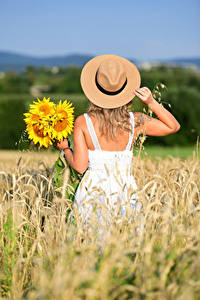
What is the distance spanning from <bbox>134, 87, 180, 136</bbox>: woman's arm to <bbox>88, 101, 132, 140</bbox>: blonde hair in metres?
0.09

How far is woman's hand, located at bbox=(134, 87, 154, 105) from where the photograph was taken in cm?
268

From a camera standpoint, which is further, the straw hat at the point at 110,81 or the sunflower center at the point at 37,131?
the sunflower center at the point at 37,131

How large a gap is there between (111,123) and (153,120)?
0.30 m

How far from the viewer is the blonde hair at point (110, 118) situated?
2717 millimetres

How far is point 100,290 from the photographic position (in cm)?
168

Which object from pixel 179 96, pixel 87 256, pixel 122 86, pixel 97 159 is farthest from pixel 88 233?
Result: pixel 179 96

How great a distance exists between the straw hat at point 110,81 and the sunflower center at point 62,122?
234mm

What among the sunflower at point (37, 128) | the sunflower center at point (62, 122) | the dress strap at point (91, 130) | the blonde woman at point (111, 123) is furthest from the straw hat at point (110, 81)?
the sunflower at point (37, 128)

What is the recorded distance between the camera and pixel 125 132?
110 inches

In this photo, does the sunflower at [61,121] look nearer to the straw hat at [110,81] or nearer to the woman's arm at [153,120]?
the straw hat at [110,81]

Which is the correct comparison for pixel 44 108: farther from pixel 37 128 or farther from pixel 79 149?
pixel 79 149

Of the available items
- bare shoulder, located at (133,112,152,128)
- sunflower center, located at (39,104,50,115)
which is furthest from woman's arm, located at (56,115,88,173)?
bare shoulder, located at (133,112,152,128)

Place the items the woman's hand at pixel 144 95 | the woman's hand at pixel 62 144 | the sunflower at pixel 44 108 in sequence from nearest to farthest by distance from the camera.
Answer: the woman's hand at pixel 144 95
the sunflower at pixel 44 108
the woman's hand at pixel 62 144

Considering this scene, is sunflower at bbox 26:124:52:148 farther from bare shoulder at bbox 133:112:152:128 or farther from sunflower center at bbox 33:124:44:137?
bare shoulder at bbox 133:112:152:128
